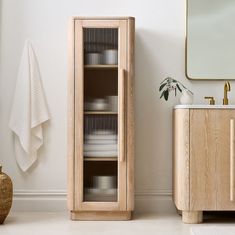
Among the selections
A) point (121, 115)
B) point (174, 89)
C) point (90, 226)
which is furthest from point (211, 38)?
point (90, 226)

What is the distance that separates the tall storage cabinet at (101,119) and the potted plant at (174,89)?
0.33 m

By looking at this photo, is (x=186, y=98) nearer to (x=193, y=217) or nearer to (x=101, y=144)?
(x=101, y=144)

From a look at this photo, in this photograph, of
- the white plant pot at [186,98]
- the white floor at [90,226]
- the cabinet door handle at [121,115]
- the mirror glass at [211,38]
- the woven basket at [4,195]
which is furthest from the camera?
the mirror glass at [211,38]

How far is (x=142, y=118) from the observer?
13.2 ft

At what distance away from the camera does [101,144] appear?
367 cm

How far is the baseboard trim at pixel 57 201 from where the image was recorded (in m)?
4.00

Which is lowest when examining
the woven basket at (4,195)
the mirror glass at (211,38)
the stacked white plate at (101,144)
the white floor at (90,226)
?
the white floor at (90,226)

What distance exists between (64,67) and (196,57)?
1015mm

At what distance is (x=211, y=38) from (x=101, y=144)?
1170mm

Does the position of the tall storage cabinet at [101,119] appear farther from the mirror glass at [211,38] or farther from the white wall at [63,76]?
the mirror glass at [211,38]

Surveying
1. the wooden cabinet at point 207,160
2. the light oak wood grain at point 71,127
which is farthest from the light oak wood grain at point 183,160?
the light oak wood grain at point 71,127

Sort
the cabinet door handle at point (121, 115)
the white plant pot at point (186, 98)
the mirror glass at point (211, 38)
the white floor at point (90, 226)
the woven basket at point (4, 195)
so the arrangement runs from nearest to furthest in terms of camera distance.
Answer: the white floor at point (90, 226), the woven basket at point (4, 195), the cabinet door handle at point (121, 115), the white plant pot at point (186, 98), the mirror glass at point (211, 38)

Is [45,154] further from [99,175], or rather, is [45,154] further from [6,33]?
[6,33]

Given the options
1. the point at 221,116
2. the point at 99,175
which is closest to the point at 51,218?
the point at 99,175
